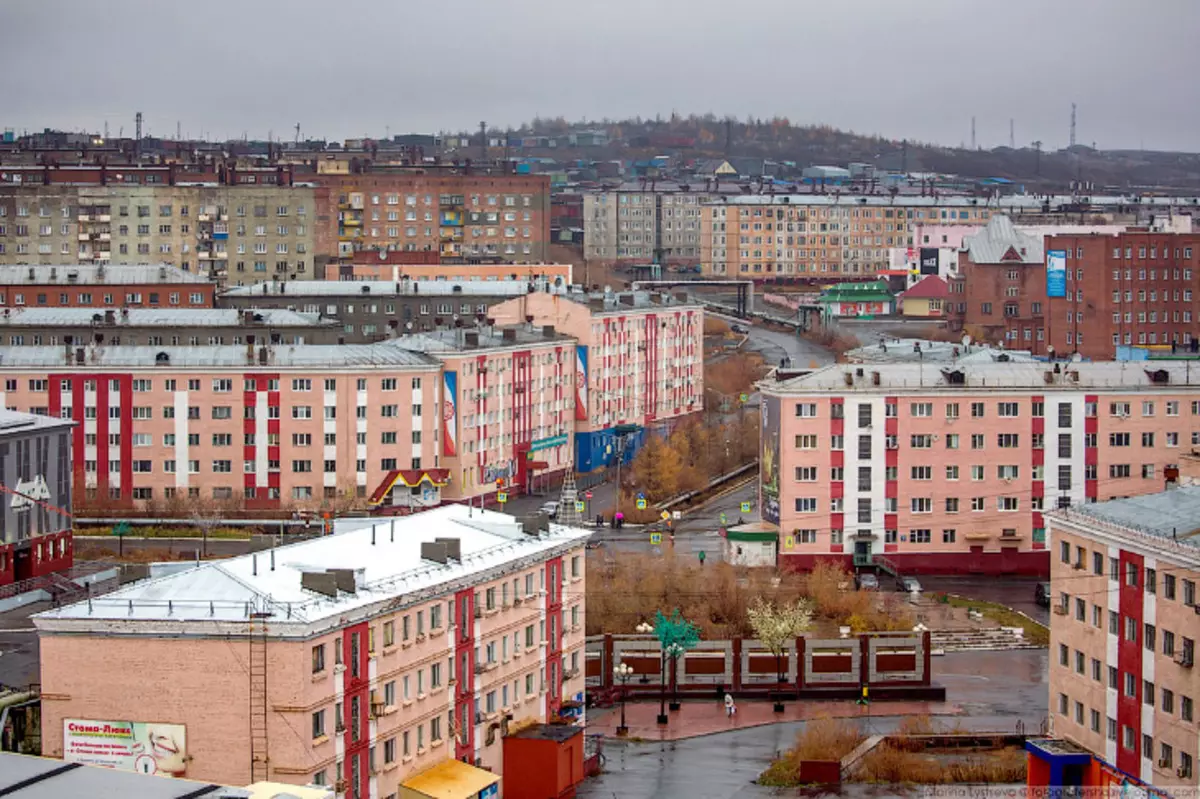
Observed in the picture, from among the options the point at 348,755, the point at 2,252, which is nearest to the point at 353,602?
the point at 348,755

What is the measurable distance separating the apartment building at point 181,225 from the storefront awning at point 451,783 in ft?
188

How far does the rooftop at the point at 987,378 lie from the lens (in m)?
44.4

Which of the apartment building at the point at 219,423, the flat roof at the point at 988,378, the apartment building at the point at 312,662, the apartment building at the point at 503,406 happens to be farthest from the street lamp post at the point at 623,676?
the apartment building at the point at 503,406

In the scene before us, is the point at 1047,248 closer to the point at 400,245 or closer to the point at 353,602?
the point at 400,245

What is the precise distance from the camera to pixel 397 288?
66312 millimetres

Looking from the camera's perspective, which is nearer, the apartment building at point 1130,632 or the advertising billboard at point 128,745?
the advertising billboard at point 128,745

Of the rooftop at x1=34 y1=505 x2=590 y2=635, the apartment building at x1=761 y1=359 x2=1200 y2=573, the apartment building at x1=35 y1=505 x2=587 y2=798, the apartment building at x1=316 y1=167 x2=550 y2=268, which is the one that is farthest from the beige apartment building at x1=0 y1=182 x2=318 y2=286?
the apartment building at x1=35 y1=505 x2=587 y2=798

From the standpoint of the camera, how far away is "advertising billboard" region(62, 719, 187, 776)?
74.9 feet

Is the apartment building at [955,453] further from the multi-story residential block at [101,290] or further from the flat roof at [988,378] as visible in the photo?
the multi-story residential block at [101,290]

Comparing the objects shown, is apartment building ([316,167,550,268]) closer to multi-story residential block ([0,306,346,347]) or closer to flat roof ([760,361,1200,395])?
multi-story residential block ([0,306,346,347])

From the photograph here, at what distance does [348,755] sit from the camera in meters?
23.8

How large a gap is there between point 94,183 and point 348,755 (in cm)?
6198

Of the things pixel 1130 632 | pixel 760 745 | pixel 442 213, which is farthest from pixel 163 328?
pixel 1130 632

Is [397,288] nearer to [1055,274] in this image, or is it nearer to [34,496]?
[1055,274]
